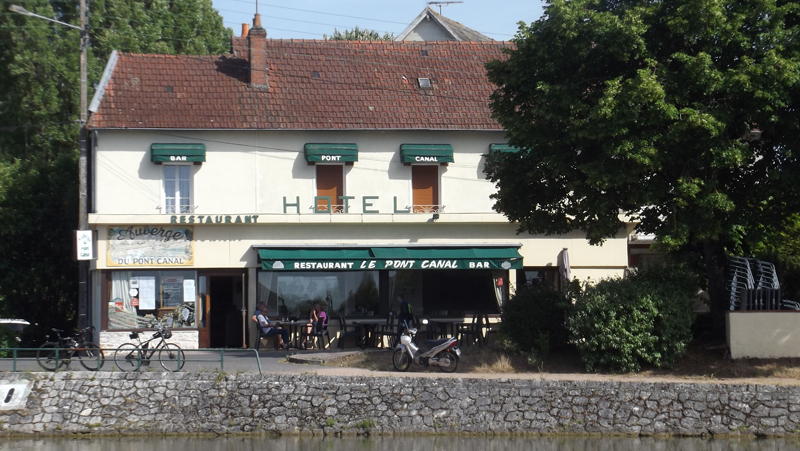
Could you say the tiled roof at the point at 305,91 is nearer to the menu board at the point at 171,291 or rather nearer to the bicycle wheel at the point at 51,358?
the menu board at the point at 171,291

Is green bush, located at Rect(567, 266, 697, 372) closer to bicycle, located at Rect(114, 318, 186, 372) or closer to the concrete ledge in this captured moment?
the concrete ledge

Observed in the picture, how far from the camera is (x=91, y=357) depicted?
17.8m

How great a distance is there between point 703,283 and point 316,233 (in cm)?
1049

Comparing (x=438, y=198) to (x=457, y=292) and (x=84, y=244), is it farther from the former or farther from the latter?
(x=84, y=244)

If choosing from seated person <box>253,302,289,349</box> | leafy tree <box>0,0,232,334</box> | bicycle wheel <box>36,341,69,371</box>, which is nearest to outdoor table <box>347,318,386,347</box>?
seated person <box>253,302,289,349</box>

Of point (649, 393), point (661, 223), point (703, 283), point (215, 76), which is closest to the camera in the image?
point (649, 393)

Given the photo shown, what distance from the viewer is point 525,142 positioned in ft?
58.1

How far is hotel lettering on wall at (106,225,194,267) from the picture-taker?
23.7m

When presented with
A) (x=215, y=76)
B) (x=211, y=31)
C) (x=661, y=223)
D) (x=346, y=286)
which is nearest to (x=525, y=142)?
(x=661, y=223)

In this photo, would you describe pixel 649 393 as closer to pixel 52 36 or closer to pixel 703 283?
pixel 703 283

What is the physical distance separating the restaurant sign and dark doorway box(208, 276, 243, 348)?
101 inches

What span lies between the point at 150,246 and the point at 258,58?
6428 mm

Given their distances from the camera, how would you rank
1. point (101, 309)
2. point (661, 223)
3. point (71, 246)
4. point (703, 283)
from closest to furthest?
point (661, 223) → point (703, 283) → point (101, 309) → point (71, 246)

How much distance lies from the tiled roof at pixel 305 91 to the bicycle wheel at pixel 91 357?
7.82 m
